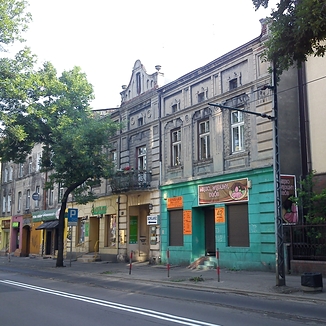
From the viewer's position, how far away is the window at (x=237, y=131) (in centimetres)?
1991

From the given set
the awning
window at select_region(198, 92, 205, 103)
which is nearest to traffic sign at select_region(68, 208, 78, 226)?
window at select_region(198, 92, 205, 103)

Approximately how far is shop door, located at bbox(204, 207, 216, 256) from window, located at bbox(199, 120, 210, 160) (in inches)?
107

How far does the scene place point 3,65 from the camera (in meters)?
20.9

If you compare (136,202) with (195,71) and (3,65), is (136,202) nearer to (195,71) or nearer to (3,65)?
(195,71)

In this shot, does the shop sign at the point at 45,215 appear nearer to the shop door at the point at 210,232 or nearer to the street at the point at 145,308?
the shop door at the point at 210,232

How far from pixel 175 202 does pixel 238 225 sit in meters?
4.58

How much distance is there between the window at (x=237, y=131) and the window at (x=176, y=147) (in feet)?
13.6

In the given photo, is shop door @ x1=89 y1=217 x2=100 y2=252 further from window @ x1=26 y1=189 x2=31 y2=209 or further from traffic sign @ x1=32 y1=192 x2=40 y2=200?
window @ x1=26 y1=189 x2=31 y2=209

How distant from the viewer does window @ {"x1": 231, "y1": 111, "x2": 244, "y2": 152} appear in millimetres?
19906

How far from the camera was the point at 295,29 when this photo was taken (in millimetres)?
9992

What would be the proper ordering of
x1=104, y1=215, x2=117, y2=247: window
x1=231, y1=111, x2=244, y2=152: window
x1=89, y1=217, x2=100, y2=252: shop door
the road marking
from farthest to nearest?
x1=89, y1=217, x2=100, y2=252: shop door → x1=104, y1=215, x2=117, y2=247: window → x1=231, y1=111, x2=244, y2=152: window → the road marking

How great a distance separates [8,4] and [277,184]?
15.4 m

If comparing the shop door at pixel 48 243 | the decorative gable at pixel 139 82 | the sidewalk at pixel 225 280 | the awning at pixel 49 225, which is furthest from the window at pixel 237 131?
the shop door at pixel 48 243

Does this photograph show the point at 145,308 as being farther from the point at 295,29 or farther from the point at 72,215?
the point at 72,215
